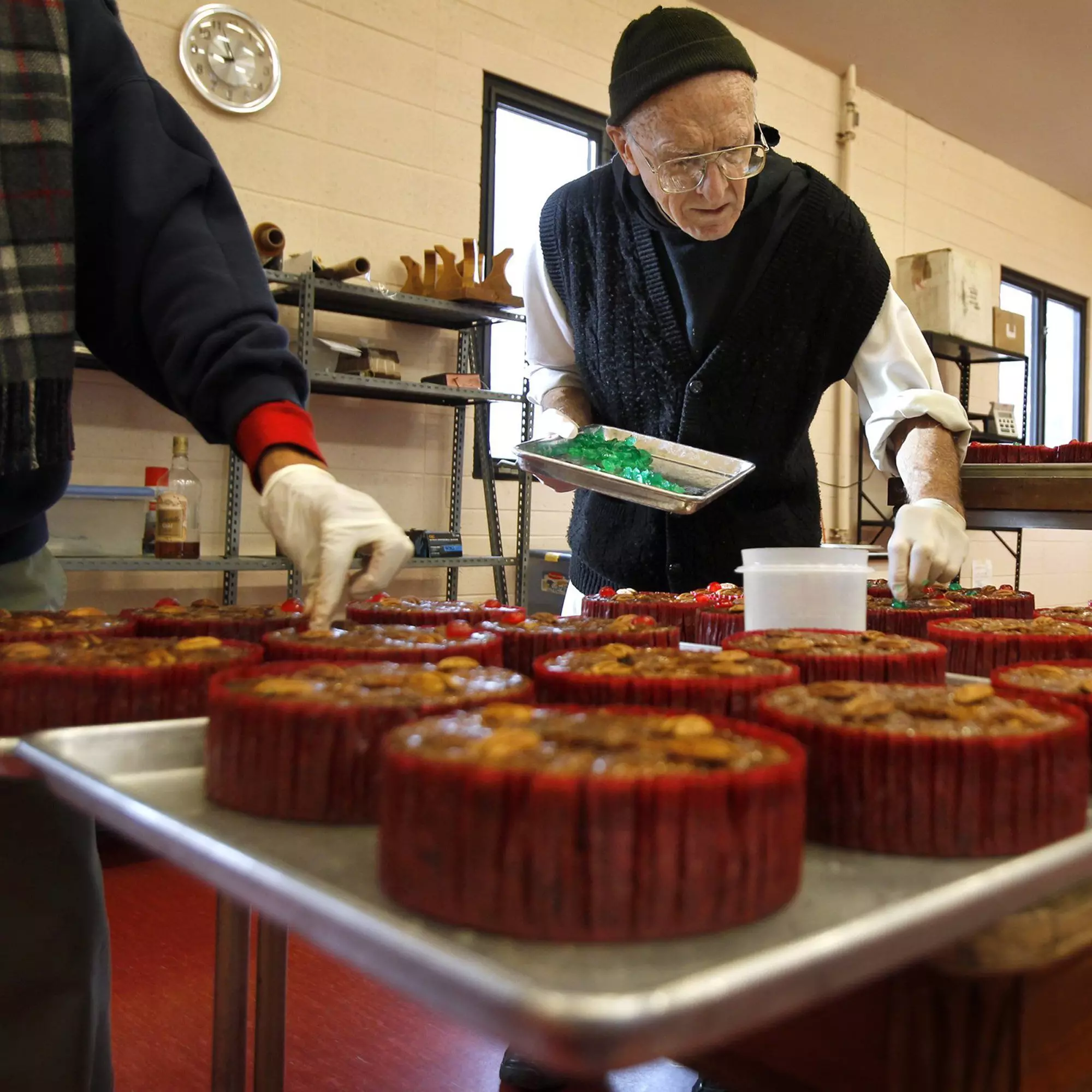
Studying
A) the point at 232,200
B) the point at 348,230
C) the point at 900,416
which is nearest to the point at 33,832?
the point at 232,200

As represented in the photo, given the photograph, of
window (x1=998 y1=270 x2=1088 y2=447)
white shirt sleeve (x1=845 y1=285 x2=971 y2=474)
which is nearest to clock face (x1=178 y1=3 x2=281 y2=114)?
white shirt sleeve (x1=845 y1=285 x2=971 y2=474)

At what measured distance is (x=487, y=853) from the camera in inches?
20.5

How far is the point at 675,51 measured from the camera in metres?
1.65

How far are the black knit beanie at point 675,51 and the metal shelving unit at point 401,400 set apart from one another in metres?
1.41

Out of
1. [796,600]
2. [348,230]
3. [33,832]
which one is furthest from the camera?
[348,230]

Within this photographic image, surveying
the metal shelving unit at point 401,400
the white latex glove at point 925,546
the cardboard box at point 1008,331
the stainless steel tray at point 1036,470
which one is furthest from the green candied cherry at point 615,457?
the cardboard box at point 1008,331

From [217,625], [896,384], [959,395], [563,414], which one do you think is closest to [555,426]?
[563,414]

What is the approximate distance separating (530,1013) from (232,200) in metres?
1.15

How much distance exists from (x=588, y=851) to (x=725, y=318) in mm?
1494

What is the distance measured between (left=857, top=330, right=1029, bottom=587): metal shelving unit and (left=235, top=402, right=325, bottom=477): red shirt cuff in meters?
4.21

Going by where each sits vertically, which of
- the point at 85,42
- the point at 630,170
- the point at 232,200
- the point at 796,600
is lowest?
the point at 796,600

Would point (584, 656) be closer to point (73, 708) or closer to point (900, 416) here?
point (73, 708)

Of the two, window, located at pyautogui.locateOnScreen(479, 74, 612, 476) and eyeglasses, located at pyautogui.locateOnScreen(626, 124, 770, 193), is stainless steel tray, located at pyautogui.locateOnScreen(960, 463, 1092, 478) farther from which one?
window, located at pyautogui.locateOnScreen(479, 74, 612, 476)

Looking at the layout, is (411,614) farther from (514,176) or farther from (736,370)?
(514,176)
